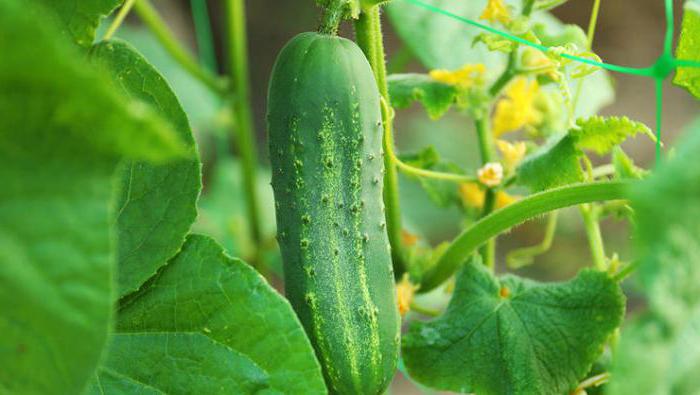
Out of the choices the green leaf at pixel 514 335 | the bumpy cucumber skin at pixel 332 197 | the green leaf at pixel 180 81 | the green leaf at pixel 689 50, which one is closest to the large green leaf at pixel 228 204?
the green leaf at pixel 180 81

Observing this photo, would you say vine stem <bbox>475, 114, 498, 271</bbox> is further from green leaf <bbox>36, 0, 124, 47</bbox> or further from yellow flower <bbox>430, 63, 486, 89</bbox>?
Answer: green leaf <bbox>36, 0, 124, 47</bbox>

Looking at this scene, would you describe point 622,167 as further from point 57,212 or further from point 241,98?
point 241,98

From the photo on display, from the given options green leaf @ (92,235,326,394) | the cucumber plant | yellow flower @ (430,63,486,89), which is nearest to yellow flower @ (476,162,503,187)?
the cucumber plant

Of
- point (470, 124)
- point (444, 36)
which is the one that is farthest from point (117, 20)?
point (470, 124)

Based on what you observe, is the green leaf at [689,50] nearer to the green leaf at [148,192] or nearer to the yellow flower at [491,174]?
the yellow flower at [491,174]

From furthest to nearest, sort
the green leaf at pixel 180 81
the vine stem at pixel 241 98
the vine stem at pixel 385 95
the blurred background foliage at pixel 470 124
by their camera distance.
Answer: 1. the blurred background foliage at pixel 470 124
2. the green leaf at pixel 180 81
3. the vine stem at pixel 241 98
4. the vine stem at pixel 385 95

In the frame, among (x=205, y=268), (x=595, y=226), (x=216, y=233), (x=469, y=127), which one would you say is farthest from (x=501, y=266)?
(x=205, y=268)
